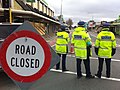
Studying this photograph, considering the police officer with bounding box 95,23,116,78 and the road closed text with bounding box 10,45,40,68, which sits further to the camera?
the police officer with bounding box 95,23,116,78

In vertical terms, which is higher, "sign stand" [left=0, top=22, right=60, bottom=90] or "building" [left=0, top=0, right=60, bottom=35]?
"building" [left=0, top=0, right=60, bottom=35]

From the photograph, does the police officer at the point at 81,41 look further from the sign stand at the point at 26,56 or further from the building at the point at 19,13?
the sign stand at the point at 26,56

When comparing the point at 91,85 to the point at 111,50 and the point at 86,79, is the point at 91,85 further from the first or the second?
the point at 111,50

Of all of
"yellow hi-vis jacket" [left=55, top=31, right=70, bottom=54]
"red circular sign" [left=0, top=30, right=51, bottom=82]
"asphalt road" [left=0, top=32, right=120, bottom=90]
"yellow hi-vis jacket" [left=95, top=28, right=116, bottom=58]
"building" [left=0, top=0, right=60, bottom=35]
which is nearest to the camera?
"red circular sign" [left=0, top=30, right=51, bottom=82]

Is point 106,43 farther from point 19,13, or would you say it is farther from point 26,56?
point 19,13

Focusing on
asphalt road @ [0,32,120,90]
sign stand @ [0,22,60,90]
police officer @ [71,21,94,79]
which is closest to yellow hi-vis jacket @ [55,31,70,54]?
asphalt road @ [0,32,120,90]

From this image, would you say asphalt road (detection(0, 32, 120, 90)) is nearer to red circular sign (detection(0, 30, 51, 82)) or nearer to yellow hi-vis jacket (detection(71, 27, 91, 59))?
yellow hi-vis jacket (detection(71, 27, 91, 59))

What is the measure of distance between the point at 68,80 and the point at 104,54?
1.54 m

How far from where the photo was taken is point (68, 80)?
876 cm

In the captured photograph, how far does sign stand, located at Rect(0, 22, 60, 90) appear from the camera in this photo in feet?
11.2

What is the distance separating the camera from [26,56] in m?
3.49

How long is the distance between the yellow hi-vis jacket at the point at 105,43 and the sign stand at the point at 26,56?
5.78 m

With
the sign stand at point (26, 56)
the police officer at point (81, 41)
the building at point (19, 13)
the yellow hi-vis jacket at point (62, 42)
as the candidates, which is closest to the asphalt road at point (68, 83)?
the police officer at point (81, 41)

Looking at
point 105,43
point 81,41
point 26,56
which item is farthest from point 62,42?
point 26,56
